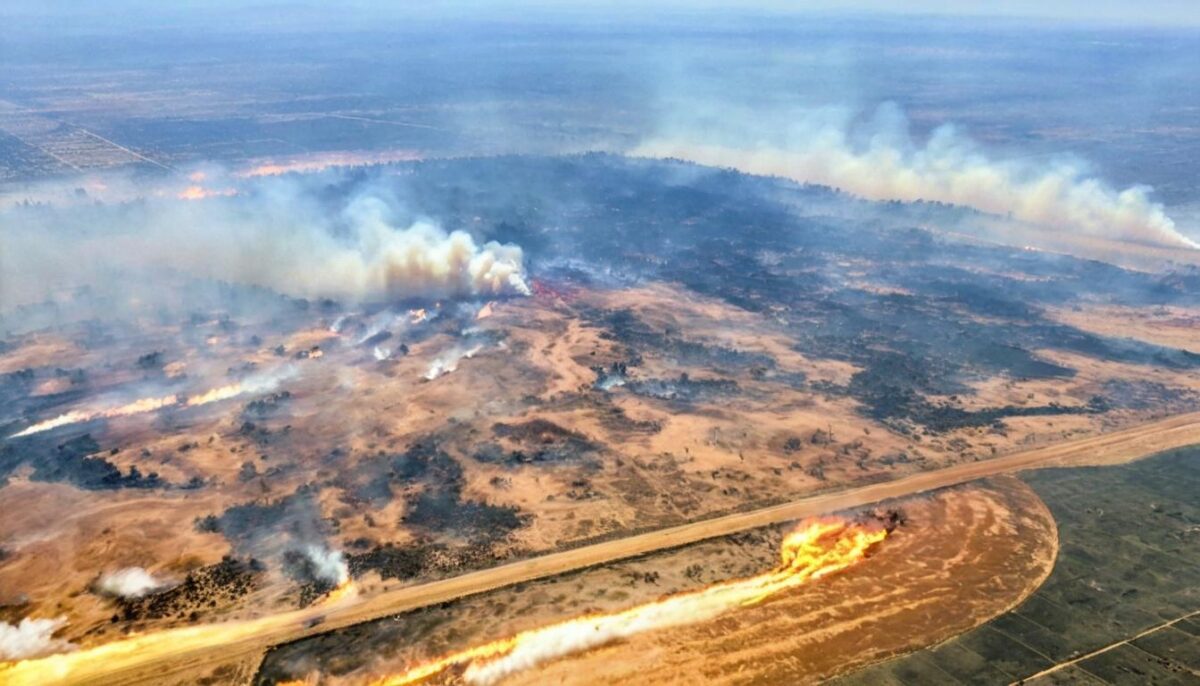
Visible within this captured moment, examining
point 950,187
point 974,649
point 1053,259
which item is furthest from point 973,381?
point 950,187

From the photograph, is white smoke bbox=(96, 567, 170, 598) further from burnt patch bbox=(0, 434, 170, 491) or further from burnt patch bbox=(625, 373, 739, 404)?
burnt patch bbox=(625, 373, 739, 404)

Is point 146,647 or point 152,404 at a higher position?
point 152,404

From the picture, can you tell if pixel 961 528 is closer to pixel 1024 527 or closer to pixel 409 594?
pixel 1024 527

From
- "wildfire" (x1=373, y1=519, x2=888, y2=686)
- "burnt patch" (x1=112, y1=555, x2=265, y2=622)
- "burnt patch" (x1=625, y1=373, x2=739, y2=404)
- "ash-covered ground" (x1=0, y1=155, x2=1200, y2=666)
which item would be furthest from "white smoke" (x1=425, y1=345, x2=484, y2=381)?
"wildfire" (x1=373, y1=519, x2=888, y2=686)

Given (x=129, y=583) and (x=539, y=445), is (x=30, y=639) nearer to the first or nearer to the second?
(x=129, y=583)

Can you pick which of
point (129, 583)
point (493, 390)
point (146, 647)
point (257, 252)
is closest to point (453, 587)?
point (146, 647)

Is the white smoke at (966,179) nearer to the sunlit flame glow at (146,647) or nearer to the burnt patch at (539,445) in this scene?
the burnt patch at (539,445)

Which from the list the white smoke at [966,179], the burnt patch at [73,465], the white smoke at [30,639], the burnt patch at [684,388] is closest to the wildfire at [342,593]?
the white smoke at [30,639]
